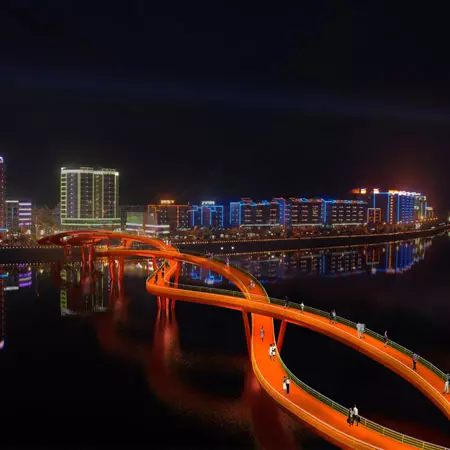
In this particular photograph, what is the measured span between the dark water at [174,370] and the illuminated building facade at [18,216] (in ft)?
153

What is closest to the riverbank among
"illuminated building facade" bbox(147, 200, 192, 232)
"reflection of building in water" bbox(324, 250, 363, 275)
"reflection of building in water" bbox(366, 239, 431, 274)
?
"reflection of building in water" bbox(324, 250, 363, 275)

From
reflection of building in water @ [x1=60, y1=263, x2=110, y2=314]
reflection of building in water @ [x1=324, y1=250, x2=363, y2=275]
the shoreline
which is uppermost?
the shoreline

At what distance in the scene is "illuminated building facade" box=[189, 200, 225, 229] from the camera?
9512 centimetres

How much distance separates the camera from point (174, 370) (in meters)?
19.2

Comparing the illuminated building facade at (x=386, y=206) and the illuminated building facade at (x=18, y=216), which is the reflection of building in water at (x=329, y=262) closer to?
the illuminated building facade at (x=18, y=216)

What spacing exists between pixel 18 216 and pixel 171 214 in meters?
29.7

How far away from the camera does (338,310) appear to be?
1231 inches

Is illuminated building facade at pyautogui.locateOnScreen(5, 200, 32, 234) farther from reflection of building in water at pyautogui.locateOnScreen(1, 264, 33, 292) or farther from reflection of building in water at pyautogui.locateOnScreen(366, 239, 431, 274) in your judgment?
reflection of building in water at pyautogui.locateOnScreen(366, 239, 431, 274)

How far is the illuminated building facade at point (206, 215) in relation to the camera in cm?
9512

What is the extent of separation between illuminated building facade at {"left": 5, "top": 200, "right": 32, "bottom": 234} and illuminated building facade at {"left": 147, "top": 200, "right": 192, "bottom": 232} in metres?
23.9

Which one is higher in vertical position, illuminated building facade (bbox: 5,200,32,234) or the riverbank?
illuminated building facade (bbox: 5,200,32,234)

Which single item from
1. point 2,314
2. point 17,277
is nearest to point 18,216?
point 17,277

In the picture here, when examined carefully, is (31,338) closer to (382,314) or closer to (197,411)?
(197,411)

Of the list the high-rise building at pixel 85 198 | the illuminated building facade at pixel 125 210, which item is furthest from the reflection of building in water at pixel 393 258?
the high-rise building at pixel 85 198
